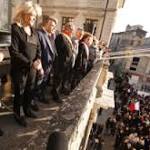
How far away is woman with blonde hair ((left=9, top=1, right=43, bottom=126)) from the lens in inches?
136

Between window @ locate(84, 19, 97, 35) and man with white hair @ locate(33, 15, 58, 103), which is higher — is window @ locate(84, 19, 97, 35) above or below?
below

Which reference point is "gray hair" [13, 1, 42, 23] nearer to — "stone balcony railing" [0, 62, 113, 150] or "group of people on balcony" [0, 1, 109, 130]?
"group of people on balcony" [0, 1, 109, 130]

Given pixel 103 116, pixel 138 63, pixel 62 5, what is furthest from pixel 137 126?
pixel 138 63

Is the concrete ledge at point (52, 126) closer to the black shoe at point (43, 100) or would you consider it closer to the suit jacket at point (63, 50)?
the black shoe at point (43, 100)

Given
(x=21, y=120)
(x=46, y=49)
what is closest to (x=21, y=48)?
A: (x=46, y=49)

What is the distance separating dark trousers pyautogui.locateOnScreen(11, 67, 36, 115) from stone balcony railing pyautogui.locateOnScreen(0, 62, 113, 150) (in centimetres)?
26

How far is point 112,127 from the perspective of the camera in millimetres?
16594

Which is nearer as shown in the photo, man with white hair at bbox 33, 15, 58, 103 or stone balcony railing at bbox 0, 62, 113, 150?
stone balcony railing at bbox 0, 62, 113, 150

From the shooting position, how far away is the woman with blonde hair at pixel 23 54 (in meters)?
3.45

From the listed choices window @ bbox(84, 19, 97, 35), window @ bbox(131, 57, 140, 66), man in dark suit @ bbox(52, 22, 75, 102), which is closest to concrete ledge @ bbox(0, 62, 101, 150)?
man in dark suit @ bbox(52, 22, 75, 102)

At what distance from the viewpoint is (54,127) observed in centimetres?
197

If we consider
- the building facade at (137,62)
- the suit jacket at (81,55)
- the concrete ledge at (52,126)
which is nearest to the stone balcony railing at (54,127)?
the concrete ledge at (52,126)

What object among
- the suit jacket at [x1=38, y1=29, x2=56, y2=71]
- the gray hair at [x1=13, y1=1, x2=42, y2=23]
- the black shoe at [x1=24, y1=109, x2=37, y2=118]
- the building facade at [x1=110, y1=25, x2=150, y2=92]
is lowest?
the building facade at [x1=110, y1=25, x2=150, y2=92]

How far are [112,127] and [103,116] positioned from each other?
405 centimetres
